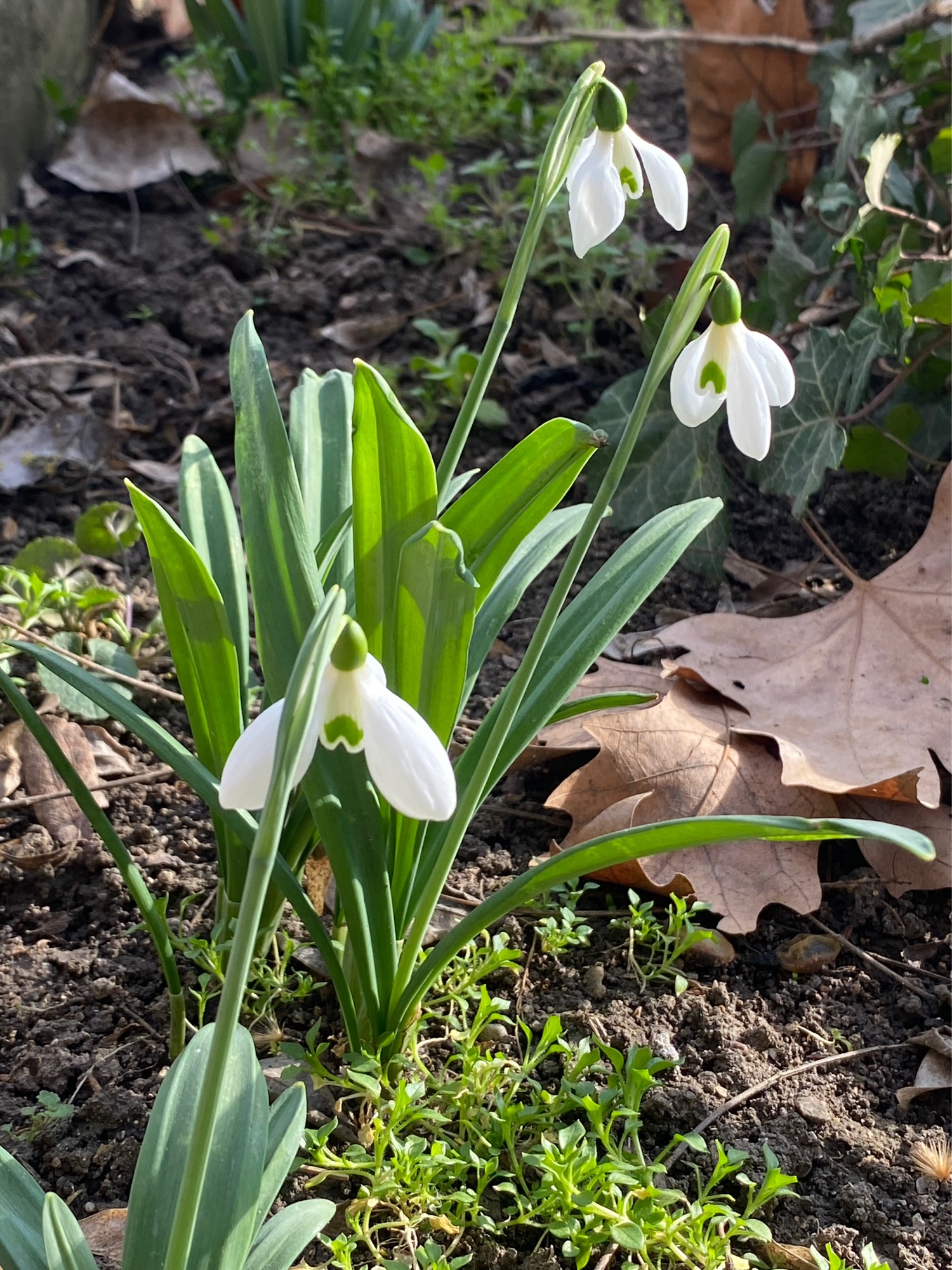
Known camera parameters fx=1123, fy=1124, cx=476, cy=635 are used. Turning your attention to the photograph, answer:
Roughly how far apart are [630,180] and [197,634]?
0.69m

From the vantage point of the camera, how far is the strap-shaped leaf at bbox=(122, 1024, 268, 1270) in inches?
36.1

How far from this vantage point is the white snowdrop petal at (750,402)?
980mm

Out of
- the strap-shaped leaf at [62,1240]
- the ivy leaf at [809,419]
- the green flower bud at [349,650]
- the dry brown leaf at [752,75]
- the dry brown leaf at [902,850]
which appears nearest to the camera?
the green flower bud at [349,650]

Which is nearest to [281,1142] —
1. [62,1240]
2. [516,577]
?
[62,1240]

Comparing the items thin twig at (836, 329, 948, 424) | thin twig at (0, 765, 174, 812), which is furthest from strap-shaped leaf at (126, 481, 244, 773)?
thin twig at (836, 329, 948, 424)

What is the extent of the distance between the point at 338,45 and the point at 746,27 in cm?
133

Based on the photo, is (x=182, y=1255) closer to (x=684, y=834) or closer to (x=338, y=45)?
(x=684, y=834)

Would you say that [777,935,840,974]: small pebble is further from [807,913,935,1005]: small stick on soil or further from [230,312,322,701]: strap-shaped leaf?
[230,312,322,701]: strap-shaped leaf

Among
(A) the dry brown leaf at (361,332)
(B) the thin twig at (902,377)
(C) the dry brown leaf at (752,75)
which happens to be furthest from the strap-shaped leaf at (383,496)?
(C) the dry brown leaf at (752,75)

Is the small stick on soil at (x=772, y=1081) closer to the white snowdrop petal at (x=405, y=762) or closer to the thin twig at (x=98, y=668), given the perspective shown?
the white snowdrop petal at (x=405, y=762)

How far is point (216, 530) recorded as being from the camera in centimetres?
150

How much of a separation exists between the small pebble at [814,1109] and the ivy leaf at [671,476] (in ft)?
3.41

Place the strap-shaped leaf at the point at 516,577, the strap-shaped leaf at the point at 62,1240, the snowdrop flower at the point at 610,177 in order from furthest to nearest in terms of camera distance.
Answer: the strap-shaped leaf at the point at 516,577, the snowdrop flower at the point at 610,177, the strap-shaped leaf at the point at 62,1240

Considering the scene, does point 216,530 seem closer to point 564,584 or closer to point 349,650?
point 564,584
